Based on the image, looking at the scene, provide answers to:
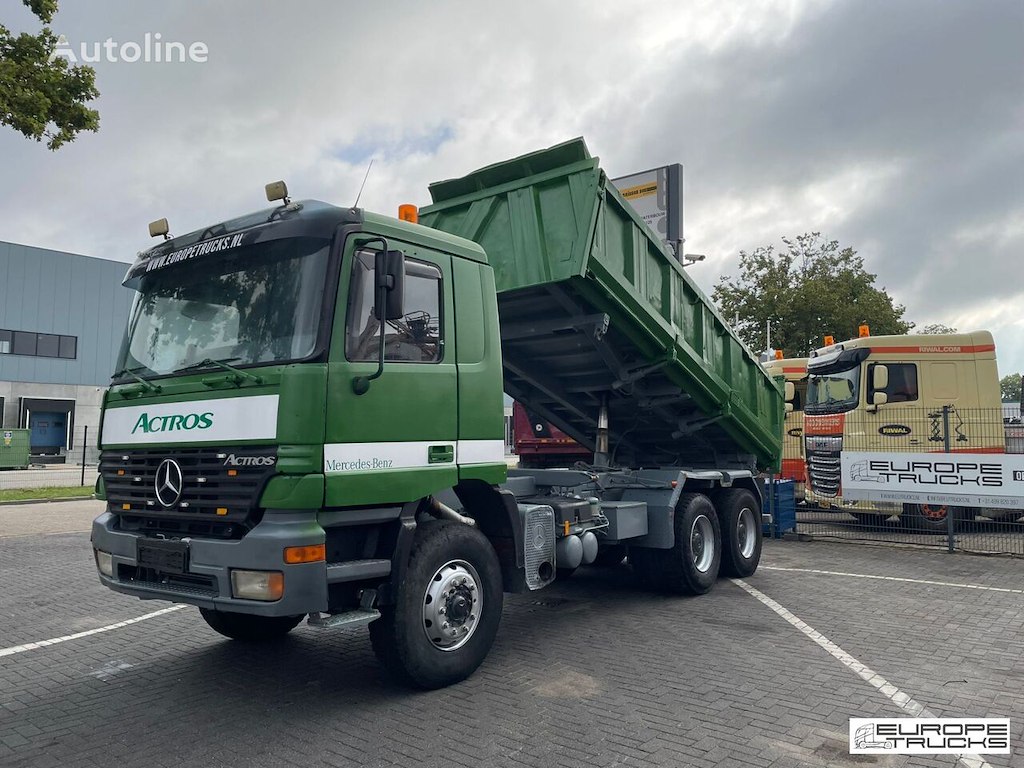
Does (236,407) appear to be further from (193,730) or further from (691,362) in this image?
(691,362)

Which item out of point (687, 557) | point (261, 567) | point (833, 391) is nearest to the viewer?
point (261, 567)

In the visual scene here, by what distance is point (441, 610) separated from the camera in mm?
4852

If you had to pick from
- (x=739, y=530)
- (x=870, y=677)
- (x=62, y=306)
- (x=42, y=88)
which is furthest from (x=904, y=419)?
(x=62, y=306)

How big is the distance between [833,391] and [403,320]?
35.9ft

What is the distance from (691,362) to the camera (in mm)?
7758

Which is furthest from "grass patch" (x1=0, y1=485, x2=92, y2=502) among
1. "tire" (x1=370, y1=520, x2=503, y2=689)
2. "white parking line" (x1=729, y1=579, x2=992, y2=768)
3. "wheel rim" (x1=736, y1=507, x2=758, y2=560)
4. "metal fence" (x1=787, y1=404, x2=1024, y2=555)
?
"white parking line" (x1=729, y1=579, x2=992, y2=768)

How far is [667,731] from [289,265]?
3418 millimetres

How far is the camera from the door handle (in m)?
4.98

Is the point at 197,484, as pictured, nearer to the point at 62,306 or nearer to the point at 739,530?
the point at 739,530

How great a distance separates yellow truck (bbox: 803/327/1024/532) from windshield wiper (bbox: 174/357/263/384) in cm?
1014

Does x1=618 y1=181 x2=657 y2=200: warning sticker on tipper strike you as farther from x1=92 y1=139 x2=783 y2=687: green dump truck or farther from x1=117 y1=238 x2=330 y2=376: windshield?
x1=117 y1=238 x2=330 y2=376: windshield

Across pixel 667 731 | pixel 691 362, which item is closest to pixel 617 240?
pixel 691 362

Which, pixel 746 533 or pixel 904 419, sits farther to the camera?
pixel 904 419

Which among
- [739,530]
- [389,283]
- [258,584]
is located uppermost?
[389,283]
